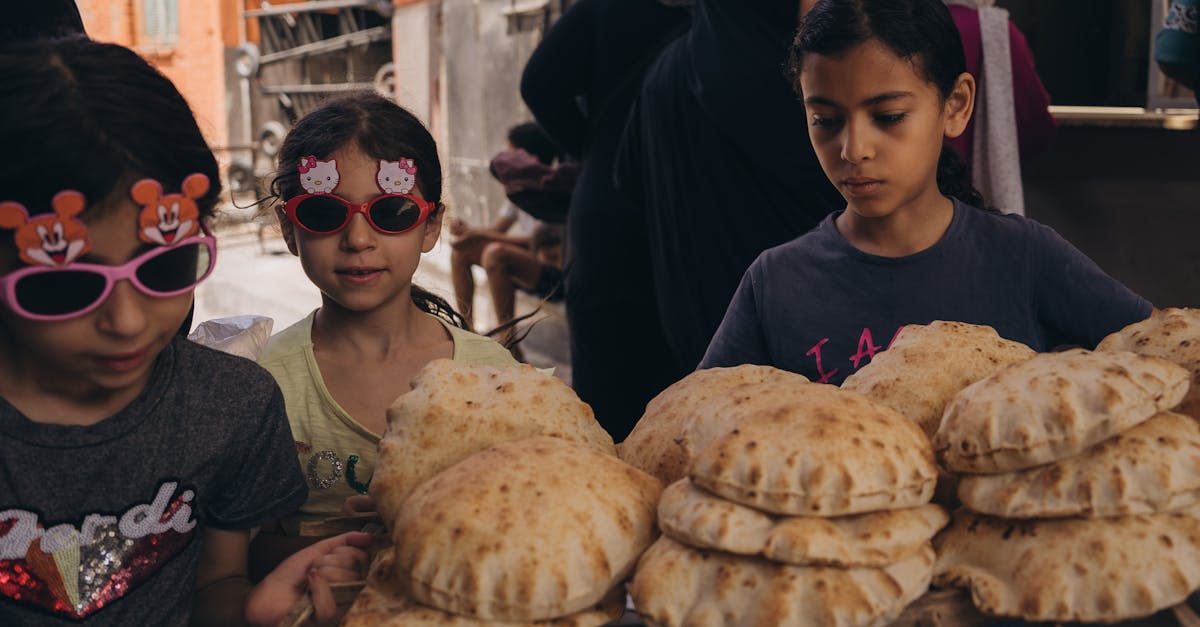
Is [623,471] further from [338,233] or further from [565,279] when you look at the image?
[565,279]

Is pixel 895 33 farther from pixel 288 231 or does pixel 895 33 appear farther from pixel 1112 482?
pixel 288 231

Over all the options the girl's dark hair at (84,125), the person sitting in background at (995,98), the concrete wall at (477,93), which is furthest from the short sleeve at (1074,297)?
the concrete wall at (477,93)

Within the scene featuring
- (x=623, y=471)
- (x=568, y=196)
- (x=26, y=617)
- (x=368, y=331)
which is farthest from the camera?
(x=568, y=196)

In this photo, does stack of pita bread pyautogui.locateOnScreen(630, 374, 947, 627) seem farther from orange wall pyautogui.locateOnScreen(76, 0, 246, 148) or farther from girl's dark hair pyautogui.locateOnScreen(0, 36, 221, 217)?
orange wall pyautogui.locateOnScreen(76, 0, 246, 148)

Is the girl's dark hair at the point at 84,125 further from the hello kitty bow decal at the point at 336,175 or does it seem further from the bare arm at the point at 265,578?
the hello kitty bow decal at the point at 336,175

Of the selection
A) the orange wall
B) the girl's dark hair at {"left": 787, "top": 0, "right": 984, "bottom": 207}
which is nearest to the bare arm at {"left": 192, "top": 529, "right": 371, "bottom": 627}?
the girl's dark hair at {"left": 787, "top": 0, "right": 984, "bottom": 207}

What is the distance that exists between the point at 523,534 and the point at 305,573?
492 millimetres

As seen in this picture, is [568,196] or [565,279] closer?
[565,279]

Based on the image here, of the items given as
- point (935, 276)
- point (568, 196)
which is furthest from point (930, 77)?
point (568, 196)

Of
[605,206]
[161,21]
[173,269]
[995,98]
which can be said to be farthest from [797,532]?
[161,21]

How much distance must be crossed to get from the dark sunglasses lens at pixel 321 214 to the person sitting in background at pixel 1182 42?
98.1 inches

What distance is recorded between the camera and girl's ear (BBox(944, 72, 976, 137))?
2.29m

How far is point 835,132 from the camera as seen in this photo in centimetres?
211

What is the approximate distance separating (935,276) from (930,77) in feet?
1.38
